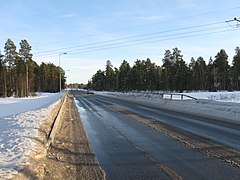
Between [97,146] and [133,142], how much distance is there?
1.21 metres

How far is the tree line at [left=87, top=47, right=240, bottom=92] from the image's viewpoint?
351 ft

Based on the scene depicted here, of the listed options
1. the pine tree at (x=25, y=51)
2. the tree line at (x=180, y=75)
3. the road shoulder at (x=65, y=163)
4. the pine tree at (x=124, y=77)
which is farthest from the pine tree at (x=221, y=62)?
the road shoulder at (x=65, y=163)

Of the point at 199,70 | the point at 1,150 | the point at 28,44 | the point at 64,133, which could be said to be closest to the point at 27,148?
the point at 1,150

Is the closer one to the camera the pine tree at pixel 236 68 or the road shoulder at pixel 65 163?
the road shoulder at pixel 65 163

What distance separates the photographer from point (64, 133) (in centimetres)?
1257

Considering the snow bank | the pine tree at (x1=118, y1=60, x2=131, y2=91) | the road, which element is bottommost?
the snow bank

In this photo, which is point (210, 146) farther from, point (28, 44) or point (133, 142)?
point (28, 44)

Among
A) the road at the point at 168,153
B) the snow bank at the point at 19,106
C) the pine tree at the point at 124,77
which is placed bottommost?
the snow bank at the point at 19,106

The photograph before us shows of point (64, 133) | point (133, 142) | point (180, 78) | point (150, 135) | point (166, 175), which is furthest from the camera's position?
point (180, 78)

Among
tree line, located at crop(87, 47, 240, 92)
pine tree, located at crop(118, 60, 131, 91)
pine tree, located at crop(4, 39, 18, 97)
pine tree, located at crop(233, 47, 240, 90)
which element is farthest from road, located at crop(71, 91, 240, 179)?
pine tree, located at crop(118, 60, 131, 91)

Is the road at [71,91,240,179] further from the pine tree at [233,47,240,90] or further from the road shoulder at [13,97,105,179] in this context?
the pine tree at [233,47,240,90]

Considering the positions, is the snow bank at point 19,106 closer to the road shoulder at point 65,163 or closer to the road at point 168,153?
the road shoulder at point 65,163

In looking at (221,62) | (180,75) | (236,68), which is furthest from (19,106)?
(236,68)

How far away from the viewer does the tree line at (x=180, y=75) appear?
351 ft
